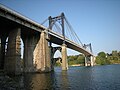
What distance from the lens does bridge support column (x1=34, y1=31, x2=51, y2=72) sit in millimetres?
58031

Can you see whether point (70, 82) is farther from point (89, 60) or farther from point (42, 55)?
point (89, 60)

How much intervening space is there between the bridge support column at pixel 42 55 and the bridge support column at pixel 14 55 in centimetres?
1416

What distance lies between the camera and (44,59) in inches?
2292

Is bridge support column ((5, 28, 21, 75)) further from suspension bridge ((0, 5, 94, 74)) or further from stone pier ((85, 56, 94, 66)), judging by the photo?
stone pier ((85, 56, 94, 66))

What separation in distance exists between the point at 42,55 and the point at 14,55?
52.1ft

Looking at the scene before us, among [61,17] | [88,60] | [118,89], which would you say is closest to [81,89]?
[118,89]

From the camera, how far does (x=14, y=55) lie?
44.4 m

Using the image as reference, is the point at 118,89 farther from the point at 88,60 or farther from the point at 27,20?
the point at 88,60

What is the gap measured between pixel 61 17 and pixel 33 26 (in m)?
31.8

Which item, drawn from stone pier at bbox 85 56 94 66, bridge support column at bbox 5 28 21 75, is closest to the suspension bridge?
bridge support column at bbox 5 28 21 75

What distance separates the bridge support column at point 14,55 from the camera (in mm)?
43969

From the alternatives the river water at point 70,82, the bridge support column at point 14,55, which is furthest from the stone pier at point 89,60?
the bridge support column at point 14,55

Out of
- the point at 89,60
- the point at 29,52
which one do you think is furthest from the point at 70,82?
the point at 89,60

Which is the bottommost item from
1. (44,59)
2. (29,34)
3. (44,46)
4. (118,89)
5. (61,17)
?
(118,89)
